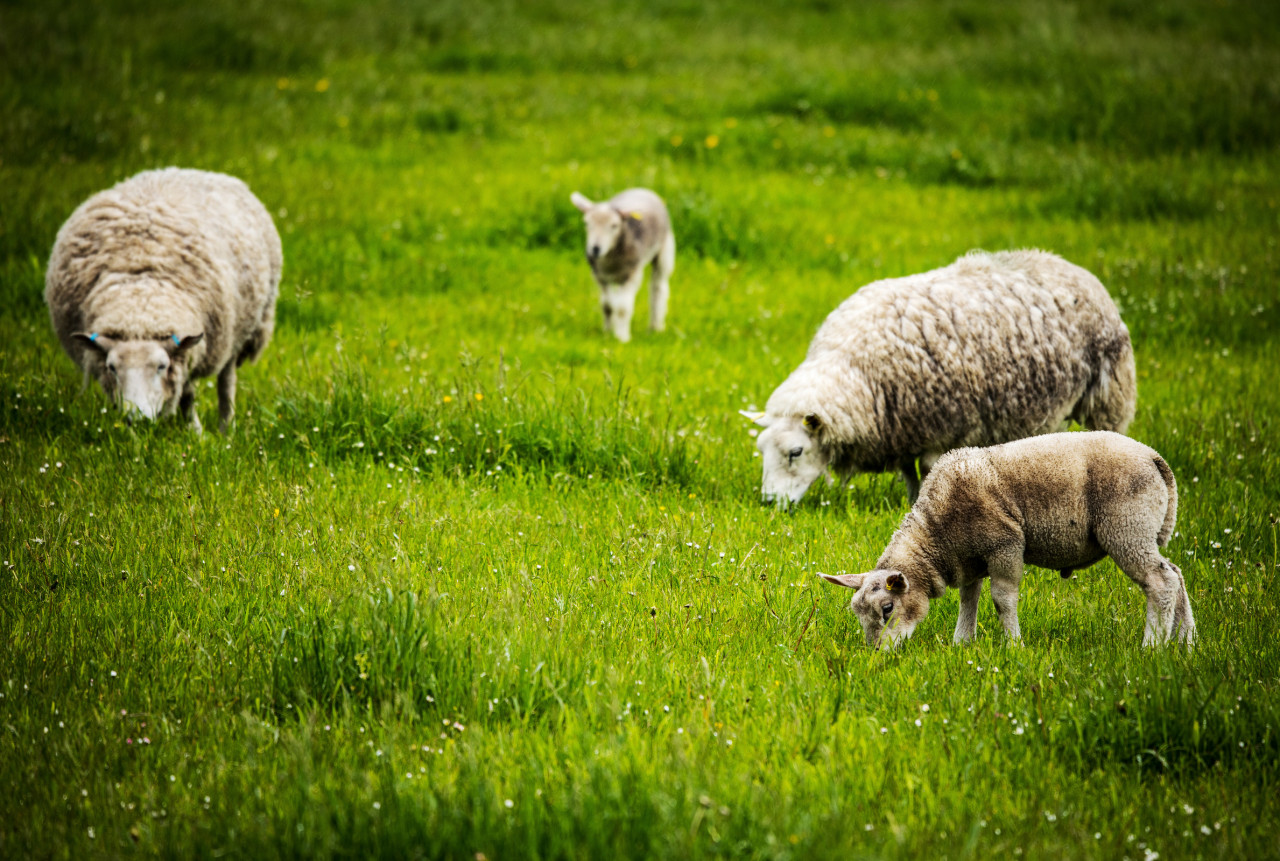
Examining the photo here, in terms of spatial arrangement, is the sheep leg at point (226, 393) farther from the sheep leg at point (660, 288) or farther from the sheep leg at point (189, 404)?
the sheep leg at point (660, 288)

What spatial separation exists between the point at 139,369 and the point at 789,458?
400 centimetres

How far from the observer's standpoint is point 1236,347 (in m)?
8.61

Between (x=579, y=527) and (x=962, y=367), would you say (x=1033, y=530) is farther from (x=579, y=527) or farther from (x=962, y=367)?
(x=579, y=527)

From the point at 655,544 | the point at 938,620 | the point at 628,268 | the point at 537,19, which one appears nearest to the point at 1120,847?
the point at 938,620

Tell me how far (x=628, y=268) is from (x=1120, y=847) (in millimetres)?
6861

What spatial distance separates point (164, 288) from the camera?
6531 mm

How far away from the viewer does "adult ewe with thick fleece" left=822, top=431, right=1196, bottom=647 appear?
3.85 metres

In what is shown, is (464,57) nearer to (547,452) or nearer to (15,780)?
(547,452)

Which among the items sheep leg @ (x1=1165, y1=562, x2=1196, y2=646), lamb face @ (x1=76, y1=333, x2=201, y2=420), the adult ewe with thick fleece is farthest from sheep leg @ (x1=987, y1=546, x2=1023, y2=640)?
lamb face @ (x1=76, y1=333, x2=201, y2=420)

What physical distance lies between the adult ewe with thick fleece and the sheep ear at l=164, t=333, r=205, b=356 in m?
4.46

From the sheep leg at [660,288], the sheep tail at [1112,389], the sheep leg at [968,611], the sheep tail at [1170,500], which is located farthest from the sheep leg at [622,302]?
the sheep tail at [1170,500]

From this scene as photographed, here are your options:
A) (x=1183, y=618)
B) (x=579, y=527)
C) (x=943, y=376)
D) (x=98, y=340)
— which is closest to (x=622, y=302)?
(x=943, y=376)

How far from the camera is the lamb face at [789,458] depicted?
560cm

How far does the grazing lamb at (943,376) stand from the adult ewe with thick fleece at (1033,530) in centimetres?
153
